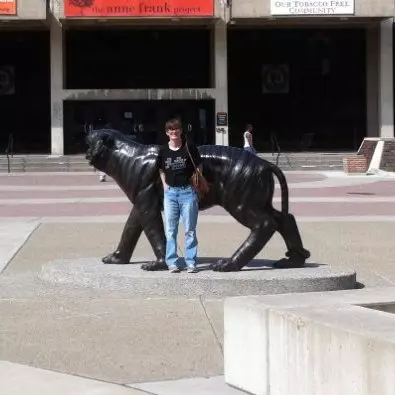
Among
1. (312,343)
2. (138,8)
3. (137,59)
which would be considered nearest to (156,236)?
(312,343)

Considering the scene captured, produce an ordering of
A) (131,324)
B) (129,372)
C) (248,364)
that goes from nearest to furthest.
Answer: (248,364) → (129,372) → (131,324)

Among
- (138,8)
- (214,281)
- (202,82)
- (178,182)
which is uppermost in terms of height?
(138,8)

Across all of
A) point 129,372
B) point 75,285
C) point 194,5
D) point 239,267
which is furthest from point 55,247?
point 194,5

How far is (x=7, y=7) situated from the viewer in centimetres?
3472

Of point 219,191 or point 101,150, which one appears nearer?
point 219,191

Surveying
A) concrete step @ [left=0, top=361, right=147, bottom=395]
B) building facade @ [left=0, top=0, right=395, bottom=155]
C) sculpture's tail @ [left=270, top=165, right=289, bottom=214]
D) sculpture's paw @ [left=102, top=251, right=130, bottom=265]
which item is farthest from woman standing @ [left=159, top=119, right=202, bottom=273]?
building facade @ [left=0, top=0, right=395, bottom=155]

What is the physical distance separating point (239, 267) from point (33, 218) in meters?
8.62

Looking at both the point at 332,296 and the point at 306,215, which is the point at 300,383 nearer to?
the point at 332,296

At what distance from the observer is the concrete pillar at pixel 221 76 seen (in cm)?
3738

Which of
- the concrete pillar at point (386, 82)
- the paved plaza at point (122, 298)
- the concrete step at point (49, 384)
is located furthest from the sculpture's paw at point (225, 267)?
the concrete pillar at point (386, 82)

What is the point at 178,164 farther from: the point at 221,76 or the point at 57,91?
the point at 57,91

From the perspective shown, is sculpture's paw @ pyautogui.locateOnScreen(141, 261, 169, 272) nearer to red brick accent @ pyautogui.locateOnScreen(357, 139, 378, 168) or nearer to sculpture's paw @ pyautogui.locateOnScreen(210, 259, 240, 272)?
sculpture's paw @ pyautogui.locateOnScreen(210, 259, 240, 272)

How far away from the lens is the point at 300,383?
16.7 feet

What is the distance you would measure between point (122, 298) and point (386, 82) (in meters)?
31.3
